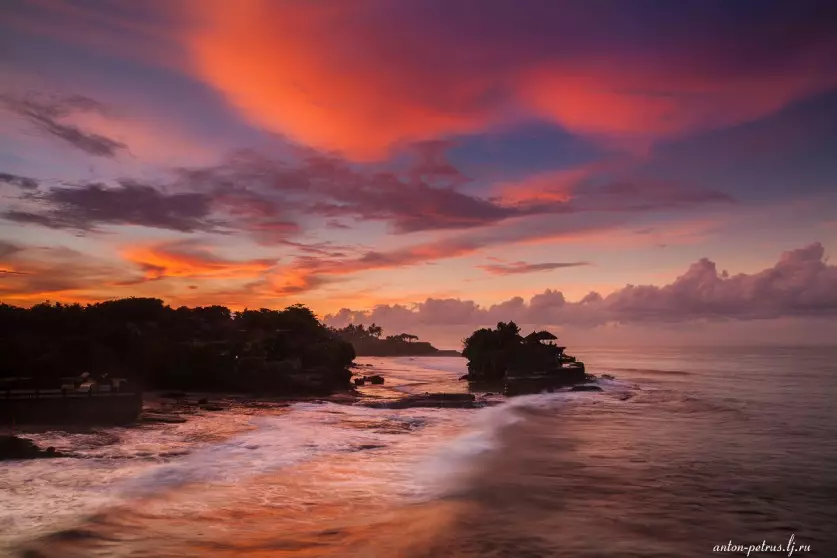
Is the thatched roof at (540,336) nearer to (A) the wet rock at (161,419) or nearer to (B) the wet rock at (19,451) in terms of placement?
(A) the wet rock at (161,419)

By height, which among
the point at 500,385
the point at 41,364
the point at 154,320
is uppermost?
the point at 154,320

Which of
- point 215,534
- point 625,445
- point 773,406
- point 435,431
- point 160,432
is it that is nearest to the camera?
point 215,534

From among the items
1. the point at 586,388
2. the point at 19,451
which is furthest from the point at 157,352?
the point at 586,388

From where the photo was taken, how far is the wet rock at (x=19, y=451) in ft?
80.4

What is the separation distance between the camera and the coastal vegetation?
5366cm

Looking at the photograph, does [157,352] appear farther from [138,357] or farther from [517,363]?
[517,363]

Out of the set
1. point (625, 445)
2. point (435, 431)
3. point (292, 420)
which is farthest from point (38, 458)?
point (625, 445)

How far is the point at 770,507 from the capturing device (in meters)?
18.3

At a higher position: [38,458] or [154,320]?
[154,320]

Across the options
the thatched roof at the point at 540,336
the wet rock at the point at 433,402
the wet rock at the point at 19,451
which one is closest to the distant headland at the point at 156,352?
the wet rock at the point at 433,402

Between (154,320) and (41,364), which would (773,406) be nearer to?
(41,364)

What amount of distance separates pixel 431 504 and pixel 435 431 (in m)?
17.2

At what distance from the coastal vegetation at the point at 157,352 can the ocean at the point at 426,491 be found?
26087 millimetres

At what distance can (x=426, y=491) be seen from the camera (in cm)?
2077
